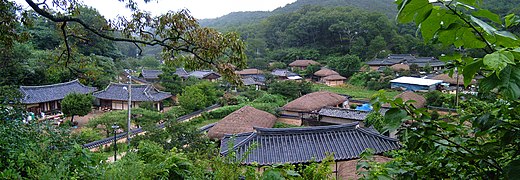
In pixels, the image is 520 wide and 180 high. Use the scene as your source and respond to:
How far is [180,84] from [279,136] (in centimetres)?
1689

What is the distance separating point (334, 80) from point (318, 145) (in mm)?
23763

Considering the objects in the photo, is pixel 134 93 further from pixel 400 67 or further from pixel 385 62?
pixel 385 62

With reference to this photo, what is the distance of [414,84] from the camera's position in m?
24.2

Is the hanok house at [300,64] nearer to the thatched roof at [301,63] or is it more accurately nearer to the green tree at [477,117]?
the thatched roof at [301,63]

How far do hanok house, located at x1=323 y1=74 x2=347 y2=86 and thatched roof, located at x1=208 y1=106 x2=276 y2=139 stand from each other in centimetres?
1548

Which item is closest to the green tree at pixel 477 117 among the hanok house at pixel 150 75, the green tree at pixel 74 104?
the green tree at pixel 74 104

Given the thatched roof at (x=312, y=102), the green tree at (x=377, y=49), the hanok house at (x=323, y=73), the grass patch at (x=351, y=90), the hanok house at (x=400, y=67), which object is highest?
the green tree at (x=377, y=49)

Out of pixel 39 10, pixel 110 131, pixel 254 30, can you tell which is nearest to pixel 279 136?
pixel 39 10

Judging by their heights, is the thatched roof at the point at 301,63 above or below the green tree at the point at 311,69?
above

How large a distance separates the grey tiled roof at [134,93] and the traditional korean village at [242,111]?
0.08 m

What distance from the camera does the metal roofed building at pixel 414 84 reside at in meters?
23.7

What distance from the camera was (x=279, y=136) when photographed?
822 centimetres

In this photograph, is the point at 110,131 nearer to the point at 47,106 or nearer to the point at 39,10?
the point at 47,106

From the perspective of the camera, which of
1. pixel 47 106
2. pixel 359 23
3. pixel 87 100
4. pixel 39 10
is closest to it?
pixel 39 10
